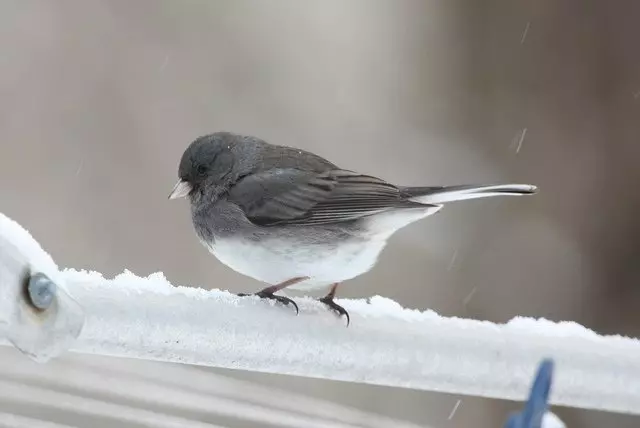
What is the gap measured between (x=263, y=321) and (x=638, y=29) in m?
2.39

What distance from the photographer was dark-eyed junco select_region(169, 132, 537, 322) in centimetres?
148

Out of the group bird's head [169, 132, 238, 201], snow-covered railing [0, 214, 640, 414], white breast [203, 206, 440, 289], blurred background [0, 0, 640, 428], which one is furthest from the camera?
blurred background [0, 0, 640, 428]

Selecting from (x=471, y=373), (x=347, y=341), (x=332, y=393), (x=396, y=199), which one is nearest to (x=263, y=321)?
(x=347, y=341)

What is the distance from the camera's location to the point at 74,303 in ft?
2.53

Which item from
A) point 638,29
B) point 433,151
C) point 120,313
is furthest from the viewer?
point 433,151

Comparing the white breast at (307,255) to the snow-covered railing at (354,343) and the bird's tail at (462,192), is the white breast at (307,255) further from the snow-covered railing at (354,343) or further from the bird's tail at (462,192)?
the snow-covered railing at (354,343)

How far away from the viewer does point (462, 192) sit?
146 centimetres

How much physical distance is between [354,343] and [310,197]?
1.96 feet

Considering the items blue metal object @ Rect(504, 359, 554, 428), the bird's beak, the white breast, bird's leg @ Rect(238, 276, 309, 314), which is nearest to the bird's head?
the bird's beak

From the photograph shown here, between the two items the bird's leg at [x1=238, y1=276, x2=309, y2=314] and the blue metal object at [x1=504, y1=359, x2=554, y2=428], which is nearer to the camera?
the blue metal object at [x1=504, y1=359, x2=554, y2=428]

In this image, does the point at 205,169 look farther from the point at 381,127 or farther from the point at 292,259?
the point at 381,127

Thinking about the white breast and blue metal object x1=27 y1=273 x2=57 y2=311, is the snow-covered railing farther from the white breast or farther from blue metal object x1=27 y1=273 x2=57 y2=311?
the white breast

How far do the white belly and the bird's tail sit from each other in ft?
0.43

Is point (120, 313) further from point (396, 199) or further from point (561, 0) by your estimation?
point (561, 0)
